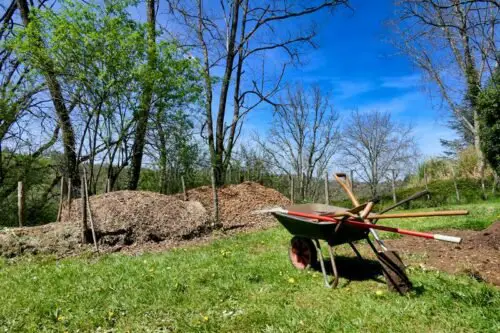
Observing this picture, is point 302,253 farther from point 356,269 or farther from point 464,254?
point 464,254

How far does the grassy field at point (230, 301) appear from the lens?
2.83 m

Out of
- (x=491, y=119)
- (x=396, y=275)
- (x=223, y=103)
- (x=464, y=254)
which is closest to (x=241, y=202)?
(x=223, y=103)

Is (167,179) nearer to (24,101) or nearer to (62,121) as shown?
(62,121)

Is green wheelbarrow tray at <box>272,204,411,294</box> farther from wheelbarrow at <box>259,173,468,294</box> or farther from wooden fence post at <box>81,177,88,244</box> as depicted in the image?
wooden fence post at <box>81,177,88,244</box>

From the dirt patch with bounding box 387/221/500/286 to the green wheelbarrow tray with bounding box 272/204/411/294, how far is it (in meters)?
1.09

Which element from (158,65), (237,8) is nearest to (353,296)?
(158,65)

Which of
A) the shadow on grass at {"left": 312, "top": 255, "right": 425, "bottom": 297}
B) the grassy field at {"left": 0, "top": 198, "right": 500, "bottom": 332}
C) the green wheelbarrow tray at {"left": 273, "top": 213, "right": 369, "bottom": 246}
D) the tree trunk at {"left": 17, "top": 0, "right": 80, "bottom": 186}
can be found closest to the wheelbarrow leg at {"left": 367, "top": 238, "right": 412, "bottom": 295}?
the grassy field at {"left": 0, "top": 198, "right": 500, "bottom": 332}

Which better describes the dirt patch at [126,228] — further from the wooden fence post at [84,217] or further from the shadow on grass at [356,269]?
the shadow on grass at [356,269]

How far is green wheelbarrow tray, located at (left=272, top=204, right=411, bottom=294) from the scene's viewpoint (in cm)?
337

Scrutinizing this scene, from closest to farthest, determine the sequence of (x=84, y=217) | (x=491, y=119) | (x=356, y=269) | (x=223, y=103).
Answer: (x=356, y=269) → (x=84, y=217) → (x=491, y=119) → (x=223, y=103)

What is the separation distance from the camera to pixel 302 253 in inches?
176

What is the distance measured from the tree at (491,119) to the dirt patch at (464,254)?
325 inches

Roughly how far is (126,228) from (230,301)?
4.42 metres

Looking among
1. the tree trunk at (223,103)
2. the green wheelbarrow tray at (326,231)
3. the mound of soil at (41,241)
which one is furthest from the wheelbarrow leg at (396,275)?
the tree trunk at (223,103)
